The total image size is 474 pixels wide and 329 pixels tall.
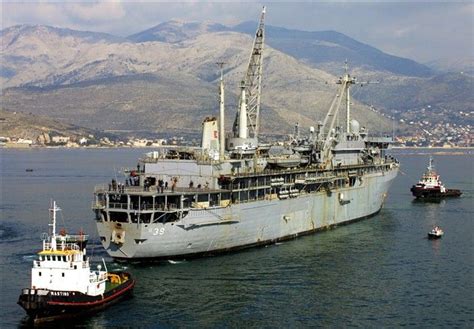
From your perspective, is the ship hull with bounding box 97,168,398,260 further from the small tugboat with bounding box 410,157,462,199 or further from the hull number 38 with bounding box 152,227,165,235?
the small tugboat with bounding box 410,157,462,199

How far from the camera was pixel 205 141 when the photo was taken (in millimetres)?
63000

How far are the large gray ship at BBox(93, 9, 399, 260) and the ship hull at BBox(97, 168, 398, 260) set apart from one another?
0.27ft

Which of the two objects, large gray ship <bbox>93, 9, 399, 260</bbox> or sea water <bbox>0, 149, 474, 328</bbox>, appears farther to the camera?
large gray ship <bbox>93, 9, 399, 260</bbox>

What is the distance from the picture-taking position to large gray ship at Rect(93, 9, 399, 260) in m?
52.9

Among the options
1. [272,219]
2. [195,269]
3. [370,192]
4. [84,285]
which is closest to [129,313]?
[84,285]

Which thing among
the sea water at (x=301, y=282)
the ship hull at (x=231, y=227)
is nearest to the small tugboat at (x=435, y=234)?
the sea water at (x=301, y=282)

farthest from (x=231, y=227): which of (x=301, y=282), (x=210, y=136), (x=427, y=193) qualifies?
(x=427, y=193)

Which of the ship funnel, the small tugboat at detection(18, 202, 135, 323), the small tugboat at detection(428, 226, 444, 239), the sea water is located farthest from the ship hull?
the small tugboat at detection(428, 226, 444, 239)

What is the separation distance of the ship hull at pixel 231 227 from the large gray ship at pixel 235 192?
0.08 meters

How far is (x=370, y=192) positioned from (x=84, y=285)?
156 ft

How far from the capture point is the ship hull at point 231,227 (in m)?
→ 52.7

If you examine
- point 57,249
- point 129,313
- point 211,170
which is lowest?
point 129,313

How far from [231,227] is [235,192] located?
3.20m

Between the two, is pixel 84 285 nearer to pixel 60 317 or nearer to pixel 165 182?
pixel 60 317
